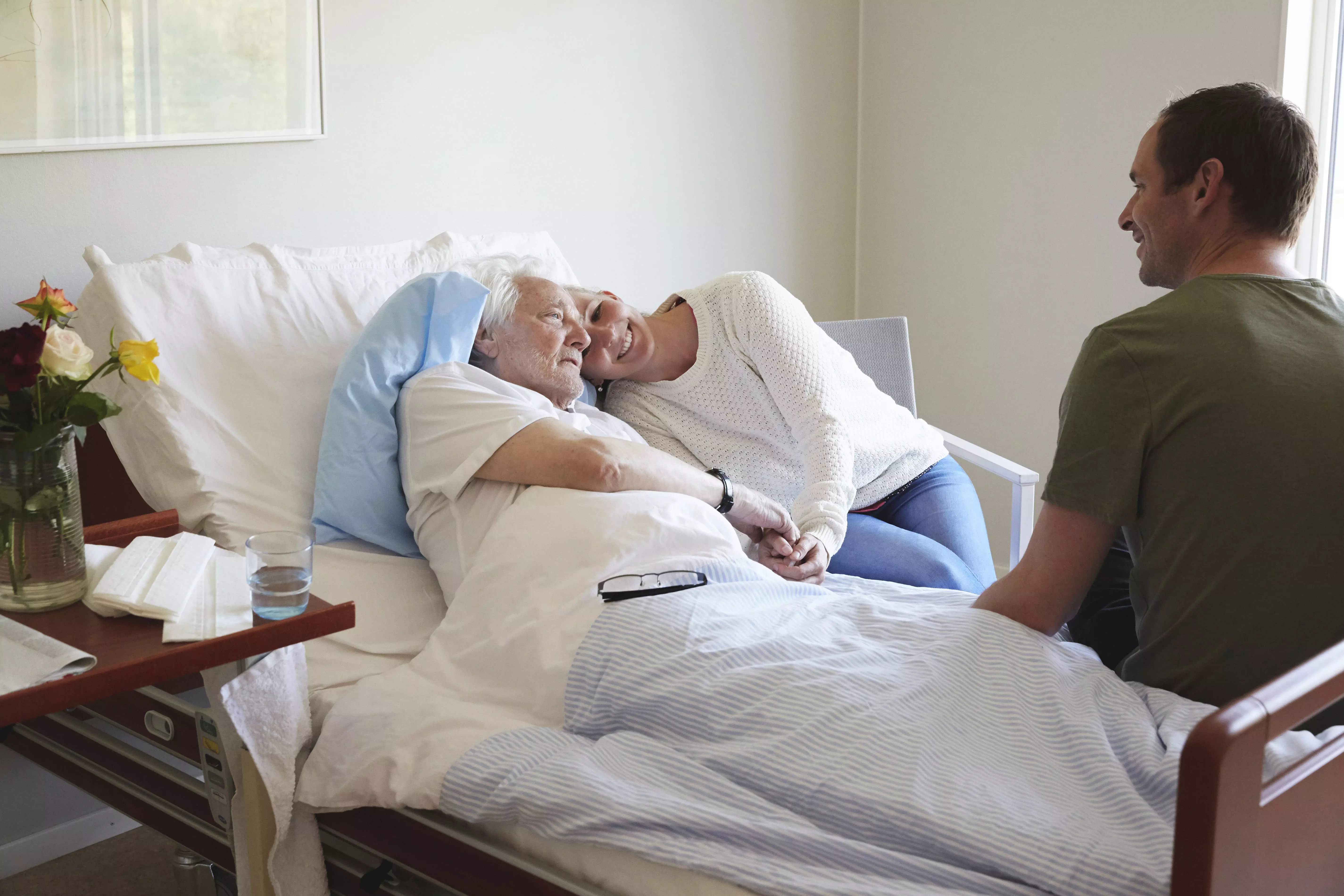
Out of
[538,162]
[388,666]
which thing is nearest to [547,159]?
[538,162]

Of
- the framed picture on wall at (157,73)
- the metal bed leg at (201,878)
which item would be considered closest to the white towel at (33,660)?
the metal bed leg at (201,878)

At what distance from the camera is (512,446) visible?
5.21ft

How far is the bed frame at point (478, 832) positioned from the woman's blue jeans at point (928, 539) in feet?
0.45

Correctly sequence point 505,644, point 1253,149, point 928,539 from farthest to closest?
point 928,539 → point 505,644 → point 1253,149

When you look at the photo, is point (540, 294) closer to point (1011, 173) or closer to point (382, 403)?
point (382, 403)

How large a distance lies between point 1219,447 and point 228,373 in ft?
4.46

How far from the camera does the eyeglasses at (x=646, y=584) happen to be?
1376 mm

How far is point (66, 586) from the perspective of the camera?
1.19m

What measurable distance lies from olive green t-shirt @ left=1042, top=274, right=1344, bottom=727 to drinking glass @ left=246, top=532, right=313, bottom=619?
2.70ft

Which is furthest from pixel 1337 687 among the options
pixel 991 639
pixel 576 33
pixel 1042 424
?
pixel 1042 424

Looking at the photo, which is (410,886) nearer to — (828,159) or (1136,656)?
(1136,656)

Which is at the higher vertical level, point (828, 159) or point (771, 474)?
point (828, 159)

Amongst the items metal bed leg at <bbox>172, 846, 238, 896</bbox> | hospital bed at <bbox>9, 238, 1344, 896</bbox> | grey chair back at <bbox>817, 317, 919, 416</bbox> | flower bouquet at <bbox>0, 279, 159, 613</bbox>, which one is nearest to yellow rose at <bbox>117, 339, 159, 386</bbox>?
flower bouquet at <bbox>0, 279, 159, 613</bbox>

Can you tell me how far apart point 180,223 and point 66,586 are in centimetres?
93
